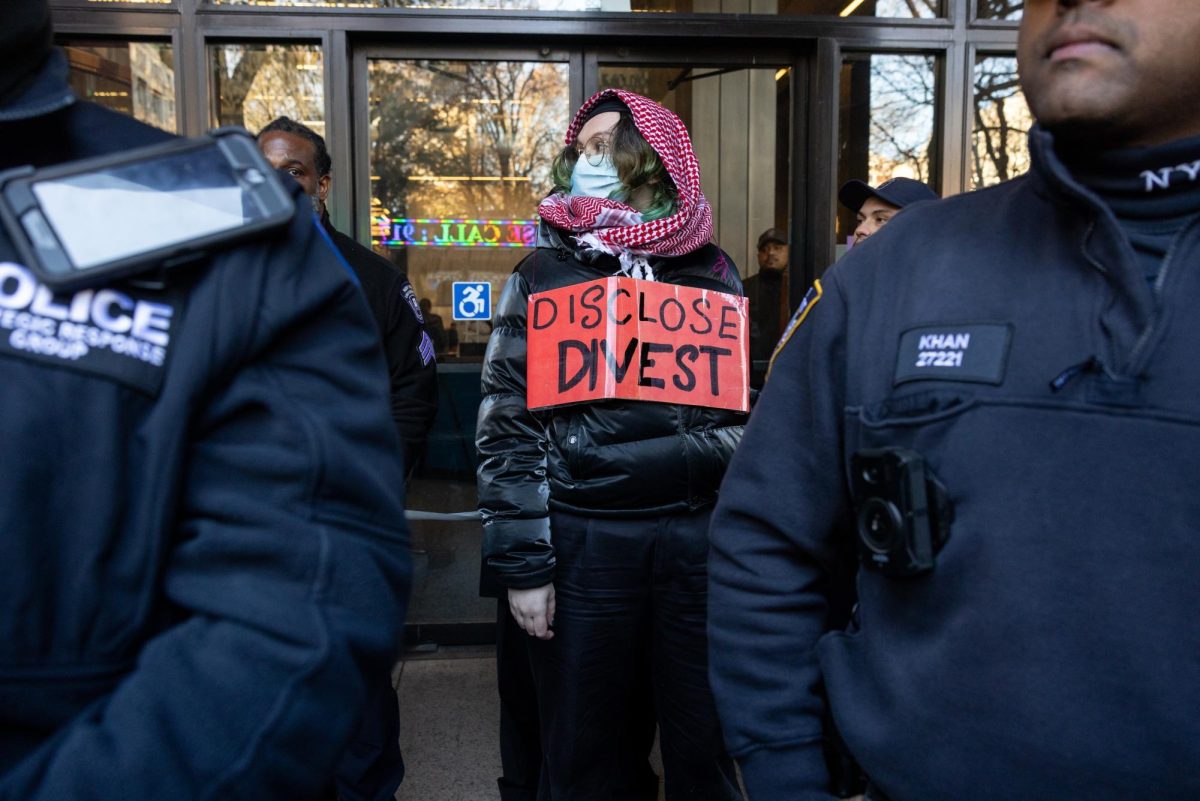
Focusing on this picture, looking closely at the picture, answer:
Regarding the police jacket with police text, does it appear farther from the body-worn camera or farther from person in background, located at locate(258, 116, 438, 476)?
person in background, located at locate(258, 116, 438, 476)

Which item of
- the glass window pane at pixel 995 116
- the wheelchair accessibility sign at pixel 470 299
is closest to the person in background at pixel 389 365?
the wheelchair accessibility sign at pixel 470 299

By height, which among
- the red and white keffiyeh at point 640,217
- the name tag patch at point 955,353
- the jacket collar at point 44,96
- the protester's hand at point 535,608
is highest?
the red and white keffiyeh at point 640,217

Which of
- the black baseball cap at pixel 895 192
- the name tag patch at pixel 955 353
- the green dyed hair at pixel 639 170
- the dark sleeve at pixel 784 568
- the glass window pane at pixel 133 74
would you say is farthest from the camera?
the glass window pane at pixel 133 74

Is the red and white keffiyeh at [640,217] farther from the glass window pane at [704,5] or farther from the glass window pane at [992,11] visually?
the glass window pane at [992,11]

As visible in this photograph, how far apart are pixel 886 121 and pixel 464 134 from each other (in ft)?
6.53

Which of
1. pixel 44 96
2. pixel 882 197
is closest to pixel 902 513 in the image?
pixel 44 96

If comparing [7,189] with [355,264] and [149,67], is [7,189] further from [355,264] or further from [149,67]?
[149,67]

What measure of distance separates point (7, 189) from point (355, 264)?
2.33 meters

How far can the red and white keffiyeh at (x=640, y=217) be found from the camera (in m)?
2.57

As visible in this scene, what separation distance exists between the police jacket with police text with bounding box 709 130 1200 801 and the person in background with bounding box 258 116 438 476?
1880mm

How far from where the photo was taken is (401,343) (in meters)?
3.09

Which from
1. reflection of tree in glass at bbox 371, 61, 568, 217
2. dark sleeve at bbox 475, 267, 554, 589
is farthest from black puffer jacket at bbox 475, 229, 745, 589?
reflection of tree in glass at bbox 371, 61, 568, 217

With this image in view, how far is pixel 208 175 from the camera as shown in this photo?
0.90 metres

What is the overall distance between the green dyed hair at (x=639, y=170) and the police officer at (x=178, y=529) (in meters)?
1.87
